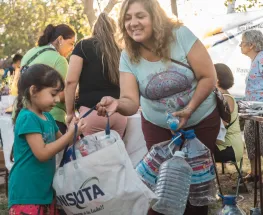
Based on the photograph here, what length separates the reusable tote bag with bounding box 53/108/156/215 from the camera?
3367 mm

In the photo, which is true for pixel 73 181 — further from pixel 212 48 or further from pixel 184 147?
pixel 212 48

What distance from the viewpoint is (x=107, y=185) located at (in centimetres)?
337

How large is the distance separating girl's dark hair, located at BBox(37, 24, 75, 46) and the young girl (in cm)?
202

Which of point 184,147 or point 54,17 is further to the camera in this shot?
point 54,17

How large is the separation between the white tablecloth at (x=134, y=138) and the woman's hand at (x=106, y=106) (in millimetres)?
2095

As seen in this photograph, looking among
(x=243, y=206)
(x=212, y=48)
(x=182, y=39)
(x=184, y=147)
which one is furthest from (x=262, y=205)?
(x=212, y=48)

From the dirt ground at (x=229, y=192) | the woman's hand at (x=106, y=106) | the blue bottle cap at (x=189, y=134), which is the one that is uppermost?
the woman's hand at (x=106, y=106)

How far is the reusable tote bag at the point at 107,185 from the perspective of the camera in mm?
3367

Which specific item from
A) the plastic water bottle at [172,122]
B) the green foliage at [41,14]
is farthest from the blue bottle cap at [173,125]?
the green foliage at [41,14]

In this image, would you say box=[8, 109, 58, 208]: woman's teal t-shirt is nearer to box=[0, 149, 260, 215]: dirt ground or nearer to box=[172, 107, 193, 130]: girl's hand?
box=[172, 107, 193, 130]: girl's hand

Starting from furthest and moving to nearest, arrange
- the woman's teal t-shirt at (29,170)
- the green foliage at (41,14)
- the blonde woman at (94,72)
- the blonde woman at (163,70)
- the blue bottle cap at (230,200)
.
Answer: the green foliage at (41,14), the blonde woman at (94,72), the blue bottle cap at (230,200), the blonde woman at (163,70), the woman's teal t-shirt at (29,170)

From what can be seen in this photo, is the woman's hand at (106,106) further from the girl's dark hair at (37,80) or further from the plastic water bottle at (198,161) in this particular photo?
the plastic water bottle at (198,161)

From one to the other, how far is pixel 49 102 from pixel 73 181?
560 millimetres

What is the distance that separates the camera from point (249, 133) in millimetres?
7273
